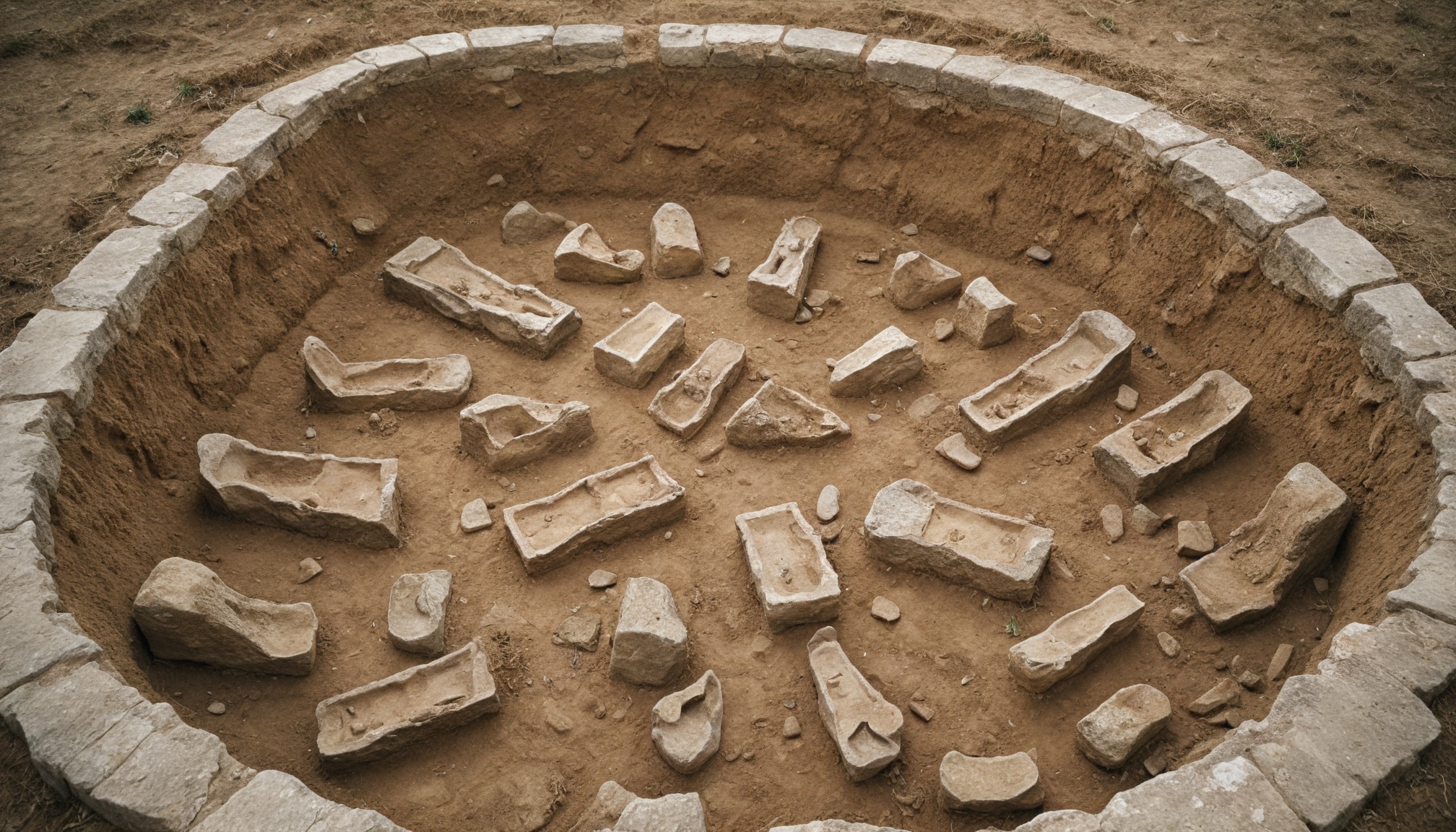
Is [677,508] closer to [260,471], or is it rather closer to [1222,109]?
[260,471]

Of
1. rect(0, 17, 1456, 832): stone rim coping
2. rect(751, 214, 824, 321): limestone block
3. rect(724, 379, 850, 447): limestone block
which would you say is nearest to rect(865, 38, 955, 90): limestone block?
rect(0, 17, 1456, 832): stone rim coping

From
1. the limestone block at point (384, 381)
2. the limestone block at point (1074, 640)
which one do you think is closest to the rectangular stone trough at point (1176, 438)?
the limestone block at point (1074, 640)

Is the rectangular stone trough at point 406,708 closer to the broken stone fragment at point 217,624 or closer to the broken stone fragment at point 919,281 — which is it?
the broken stone fragment at point 217,624

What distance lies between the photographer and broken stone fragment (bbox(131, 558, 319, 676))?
14.5 ft

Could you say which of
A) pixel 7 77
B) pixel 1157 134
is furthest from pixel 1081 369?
pixel 7 77

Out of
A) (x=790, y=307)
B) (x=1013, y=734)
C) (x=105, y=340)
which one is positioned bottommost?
(x=1013, y=734)

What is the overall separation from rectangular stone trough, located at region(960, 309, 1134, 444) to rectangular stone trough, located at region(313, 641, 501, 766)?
10.6 feet

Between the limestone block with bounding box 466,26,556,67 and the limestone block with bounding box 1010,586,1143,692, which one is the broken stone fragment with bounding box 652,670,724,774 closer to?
the limestone block with bounding box 1010,586,1143,692

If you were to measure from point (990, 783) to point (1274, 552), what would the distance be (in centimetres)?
198

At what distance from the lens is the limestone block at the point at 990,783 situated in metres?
4.17

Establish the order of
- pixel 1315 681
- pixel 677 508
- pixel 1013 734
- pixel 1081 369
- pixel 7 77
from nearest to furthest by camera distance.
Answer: pixel 1315 681, pixel 1013 734, pixel 677 508, pixel 1081 369, pixel 7 77

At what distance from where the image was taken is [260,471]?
18.0ft

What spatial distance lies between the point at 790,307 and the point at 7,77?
6467 millimetres

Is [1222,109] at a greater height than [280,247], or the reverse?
[1222,109]
